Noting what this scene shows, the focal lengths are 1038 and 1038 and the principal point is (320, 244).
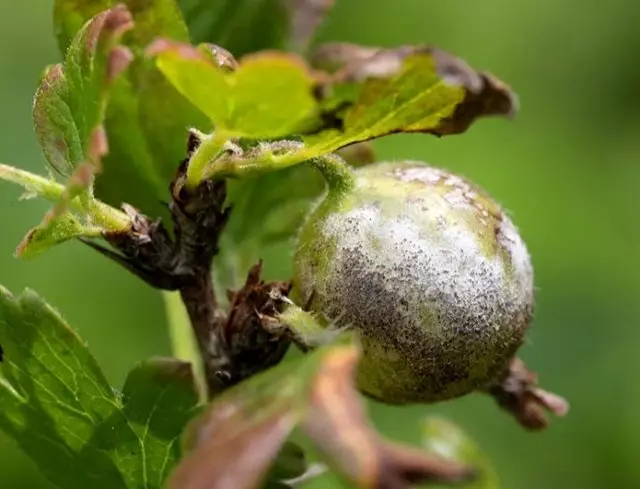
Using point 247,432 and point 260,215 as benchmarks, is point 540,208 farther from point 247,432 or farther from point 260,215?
point 247,432

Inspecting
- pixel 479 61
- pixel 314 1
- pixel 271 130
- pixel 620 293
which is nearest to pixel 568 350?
pixel 620 293

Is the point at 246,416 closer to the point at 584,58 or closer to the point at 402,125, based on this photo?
the point at 402,125

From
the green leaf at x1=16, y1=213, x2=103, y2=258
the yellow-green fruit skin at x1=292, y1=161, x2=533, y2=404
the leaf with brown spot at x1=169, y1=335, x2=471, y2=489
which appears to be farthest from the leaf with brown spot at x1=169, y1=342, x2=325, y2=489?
the green leaf at x1=16, y1=213, x2=103, y2=258

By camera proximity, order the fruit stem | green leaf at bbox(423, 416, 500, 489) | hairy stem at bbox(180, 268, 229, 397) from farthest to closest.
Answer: green leaf at bbox(423, 416, 500, 489) < hairy stem at bbox(180, 268, 229, 397) < the fruit stem

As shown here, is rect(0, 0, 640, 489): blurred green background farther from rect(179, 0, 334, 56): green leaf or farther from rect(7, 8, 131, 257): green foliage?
rect(7, 8, 131, 257): green foliage

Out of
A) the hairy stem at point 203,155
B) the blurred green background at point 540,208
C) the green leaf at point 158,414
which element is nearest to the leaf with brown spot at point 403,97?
the hairy stem at point 203,155

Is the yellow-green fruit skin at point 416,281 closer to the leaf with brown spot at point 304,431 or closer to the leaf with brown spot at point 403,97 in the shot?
the leaf with brown spot at point 403,97

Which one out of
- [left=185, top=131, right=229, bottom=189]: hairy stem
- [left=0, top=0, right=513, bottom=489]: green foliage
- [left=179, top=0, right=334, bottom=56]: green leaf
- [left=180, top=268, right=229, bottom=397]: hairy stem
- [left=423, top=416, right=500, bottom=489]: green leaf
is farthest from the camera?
[left=423, top=416, right=500, bottom=489]: green leaf
